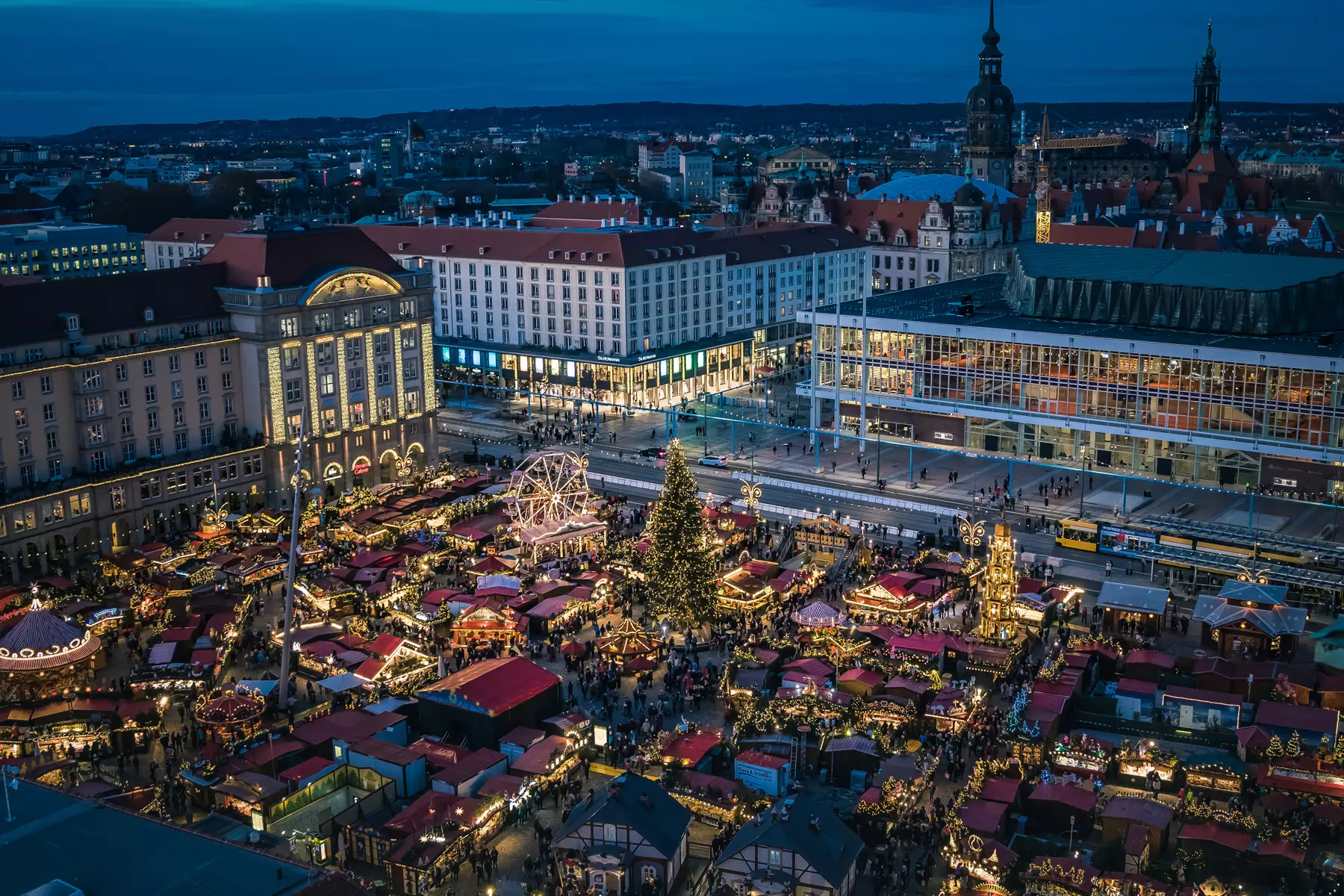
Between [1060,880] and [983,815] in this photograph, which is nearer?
[1060,880]

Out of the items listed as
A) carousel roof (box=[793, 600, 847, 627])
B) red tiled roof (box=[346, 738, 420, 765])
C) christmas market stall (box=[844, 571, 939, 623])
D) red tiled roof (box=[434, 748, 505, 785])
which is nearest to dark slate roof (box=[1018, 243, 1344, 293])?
christmas market stall (box=[844, 571, 939, 623])

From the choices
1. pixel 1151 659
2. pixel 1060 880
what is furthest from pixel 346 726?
pixel 1151 659

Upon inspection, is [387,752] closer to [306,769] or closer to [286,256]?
[306,769]

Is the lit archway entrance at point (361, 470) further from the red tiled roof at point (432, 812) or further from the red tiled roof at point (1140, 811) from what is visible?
the red tiled roof at point (1140, 811)

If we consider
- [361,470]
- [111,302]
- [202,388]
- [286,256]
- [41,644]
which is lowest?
[41,644]

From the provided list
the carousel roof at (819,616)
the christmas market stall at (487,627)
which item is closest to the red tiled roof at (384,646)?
the christmas market stall at (487,627)

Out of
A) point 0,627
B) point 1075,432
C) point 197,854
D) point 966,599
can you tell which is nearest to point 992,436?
point 1075,432
